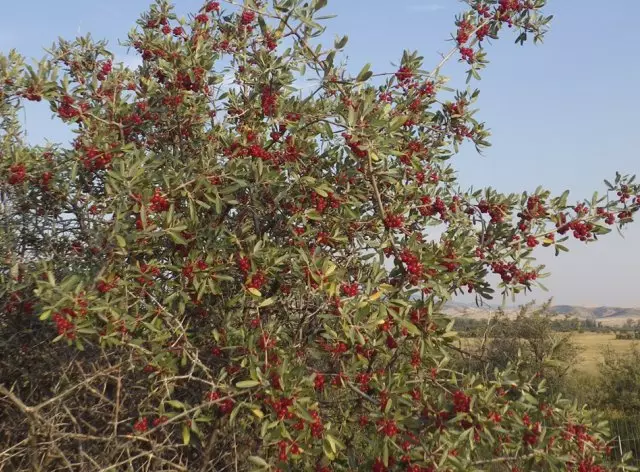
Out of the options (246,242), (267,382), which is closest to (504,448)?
(267,382)

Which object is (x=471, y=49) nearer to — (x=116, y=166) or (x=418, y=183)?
(x=418, y=183)

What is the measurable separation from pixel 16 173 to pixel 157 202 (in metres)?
1.49

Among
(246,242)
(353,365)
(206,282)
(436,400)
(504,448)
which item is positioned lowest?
(504,448)

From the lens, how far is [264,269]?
3.34m

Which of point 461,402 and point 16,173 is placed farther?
point 16,173

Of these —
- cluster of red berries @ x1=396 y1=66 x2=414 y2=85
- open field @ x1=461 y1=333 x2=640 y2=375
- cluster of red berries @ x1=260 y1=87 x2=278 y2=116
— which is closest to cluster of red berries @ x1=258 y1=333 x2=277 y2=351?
cluster of red berries @ x1=260 y1=87 x2=278 y2=116

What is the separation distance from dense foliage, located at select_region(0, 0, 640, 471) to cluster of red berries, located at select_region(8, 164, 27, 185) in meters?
0.01

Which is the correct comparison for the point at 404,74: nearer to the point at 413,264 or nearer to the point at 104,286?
the point at 413,264

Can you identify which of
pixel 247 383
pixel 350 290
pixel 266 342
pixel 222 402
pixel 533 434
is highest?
pixel 350 290

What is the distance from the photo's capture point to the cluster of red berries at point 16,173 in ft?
13.0

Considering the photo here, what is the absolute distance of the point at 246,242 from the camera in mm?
3559

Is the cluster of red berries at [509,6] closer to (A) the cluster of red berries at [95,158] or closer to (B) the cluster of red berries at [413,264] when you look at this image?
(B) the cluster of red berries at [413,264]

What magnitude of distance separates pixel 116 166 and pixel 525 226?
2.73 m

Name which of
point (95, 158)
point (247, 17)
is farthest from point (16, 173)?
point (247, 17)
